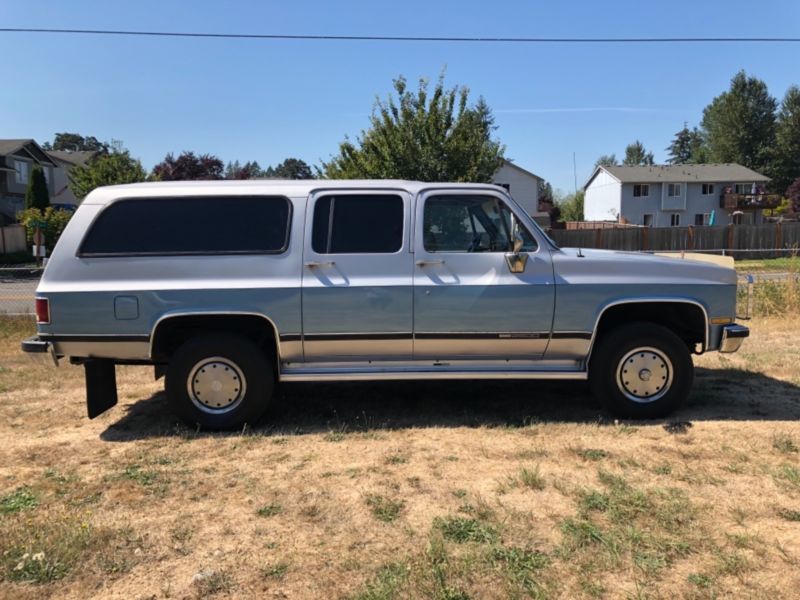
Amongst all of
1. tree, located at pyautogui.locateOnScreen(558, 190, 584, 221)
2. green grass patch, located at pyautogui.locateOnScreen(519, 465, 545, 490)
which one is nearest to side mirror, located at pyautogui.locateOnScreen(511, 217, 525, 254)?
green grass patch, located at pyautogui.locateOnScreen(519, 465, 545, 490)

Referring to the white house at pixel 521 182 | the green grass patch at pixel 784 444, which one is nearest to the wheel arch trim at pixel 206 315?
the green grass patch at pixel 784 444

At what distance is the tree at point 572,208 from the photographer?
6682cm

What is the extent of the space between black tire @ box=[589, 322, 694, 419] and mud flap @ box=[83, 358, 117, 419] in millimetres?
4055

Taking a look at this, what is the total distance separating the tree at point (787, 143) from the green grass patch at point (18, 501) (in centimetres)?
7798

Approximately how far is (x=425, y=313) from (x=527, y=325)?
84cm

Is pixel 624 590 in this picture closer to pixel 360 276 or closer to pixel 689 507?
pixel 689 507

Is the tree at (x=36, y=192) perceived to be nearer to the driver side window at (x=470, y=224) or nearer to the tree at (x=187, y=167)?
the tree at (x=187, y=167)

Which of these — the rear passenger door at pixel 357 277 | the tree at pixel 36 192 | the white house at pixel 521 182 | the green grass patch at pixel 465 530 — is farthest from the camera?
the white house at pixel 521 182

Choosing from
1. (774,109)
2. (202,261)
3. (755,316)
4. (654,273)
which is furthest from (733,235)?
(774,109)

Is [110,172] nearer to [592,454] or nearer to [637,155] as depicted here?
[592,454]

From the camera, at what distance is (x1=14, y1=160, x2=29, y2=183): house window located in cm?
4247

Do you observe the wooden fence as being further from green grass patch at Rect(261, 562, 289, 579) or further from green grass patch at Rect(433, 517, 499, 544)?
green grass patch at Rect(433, 517, 499, 544)

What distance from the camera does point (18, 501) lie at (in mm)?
3818

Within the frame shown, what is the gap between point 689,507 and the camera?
360cm
